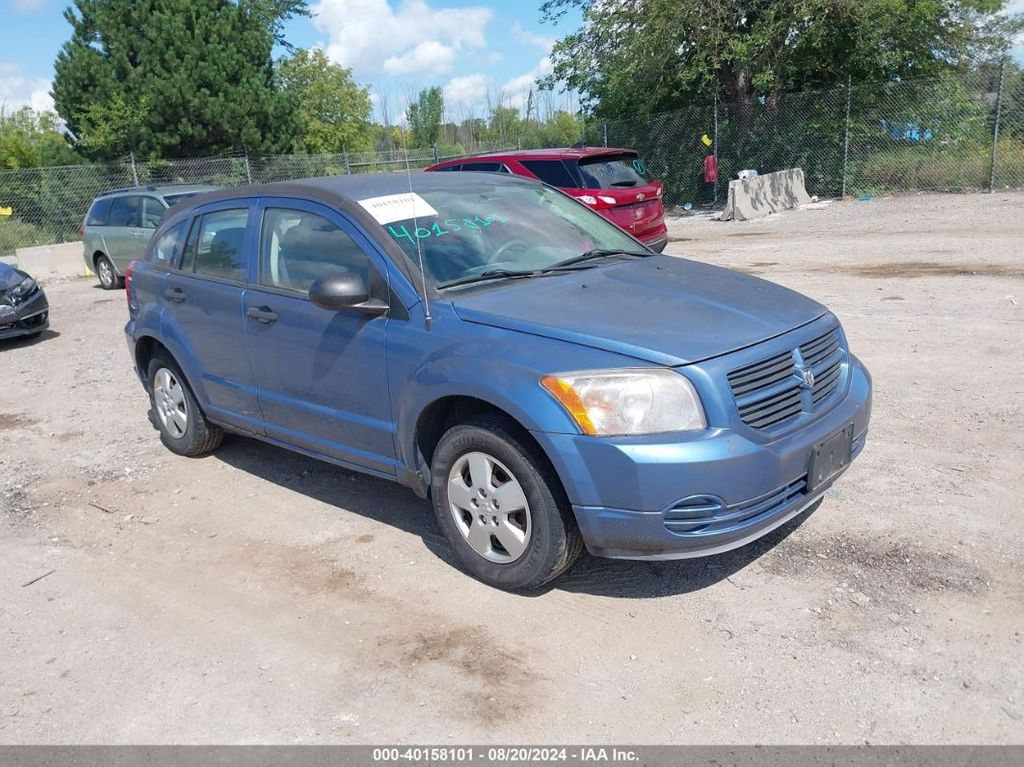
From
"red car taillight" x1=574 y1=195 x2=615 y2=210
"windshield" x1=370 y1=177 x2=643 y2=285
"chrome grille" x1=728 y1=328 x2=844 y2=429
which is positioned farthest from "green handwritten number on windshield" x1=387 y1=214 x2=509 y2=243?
"red car taillight" x1=574 y1=195 x2=615 y2=210

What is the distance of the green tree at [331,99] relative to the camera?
39656mm

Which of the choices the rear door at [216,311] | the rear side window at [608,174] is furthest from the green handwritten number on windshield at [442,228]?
the rear side window at [608,174]

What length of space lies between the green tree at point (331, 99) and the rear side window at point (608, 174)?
96.0 feet

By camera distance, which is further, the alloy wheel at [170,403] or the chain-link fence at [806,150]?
the chain-link fence at [806,150]

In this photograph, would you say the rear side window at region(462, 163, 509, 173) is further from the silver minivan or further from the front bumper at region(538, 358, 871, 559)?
→ the front bumper at region(538, 358, 871, 559)

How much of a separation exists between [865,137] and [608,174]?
35.1 feet

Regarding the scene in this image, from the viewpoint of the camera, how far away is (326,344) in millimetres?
4414

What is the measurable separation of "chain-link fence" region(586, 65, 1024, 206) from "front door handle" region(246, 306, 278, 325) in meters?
17.7

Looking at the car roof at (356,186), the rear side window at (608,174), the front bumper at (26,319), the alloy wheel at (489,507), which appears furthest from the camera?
the rear side window at (608,174)

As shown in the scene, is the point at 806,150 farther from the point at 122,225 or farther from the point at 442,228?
the point at 442,228

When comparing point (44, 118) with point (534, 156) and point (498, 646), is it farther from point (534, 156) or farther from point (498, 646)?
point (498, 646)

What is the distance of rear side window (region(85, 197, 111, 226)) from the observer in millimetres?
14664

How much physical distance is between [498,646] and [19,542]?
2978 millimetres

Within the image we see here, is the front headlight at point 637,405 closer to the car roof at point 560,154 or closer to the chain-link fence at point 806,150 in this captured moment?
the car roof at point 560,154
